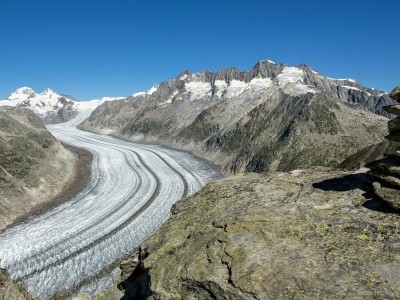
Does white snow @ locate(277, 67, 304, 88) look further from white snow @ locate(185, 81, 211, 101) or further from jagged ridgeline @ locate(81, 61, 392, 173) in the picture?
white snow @ locate(185, 81, 211, 101)

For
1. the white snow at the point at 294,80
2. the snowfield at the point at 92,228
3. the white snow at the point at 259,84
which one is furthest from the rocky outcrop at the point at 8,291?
the white snow at the point at 259,84

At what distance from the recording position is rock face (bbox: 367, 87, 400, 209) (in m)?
10.5

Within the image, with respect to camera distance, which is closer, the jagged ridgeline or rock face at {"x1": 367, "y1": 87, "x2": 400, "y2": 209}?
rock face at {"x1": 367, "y1": 87, "x2": 400, "y2": 209}

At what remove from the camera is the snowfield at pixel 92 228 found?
97.7 ft

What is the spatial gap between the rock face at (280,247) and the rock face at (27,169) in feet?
112

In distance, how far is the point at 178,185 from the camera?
56625 mm

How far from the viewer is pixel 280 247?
32.6 feet

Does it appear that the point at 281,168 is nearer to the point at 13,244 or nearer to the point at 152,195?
the point at 152,195

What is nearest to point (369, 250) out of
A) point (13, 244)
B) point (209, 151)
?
point (13, 244)

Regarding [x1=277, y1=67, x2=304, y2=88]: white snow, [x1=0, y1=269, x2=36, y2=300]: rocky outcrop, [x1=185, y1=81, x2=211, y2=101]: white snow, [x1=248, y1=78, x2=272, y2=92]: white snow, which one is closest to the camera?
[x1=0, y1=269, x2=36, y2=300]: rocky outcrop

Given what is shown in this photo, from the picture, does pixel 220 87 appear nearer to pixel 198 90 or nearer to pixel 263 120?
pixel 198 90

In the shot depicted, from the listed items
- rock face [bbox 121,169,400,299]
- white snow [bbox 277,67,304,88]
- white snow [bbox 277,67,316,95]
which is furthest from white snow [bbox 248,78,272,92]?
rock face [bbox 121,169,400,299]

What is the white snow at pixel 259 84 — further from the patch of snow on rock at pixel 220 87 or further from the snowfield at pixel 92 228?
the snowfield at pixel 92 228

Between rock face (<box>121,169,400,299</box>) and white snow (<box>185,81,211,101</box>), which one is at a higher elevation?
white snow (<box>185,81,211,101</box>)
